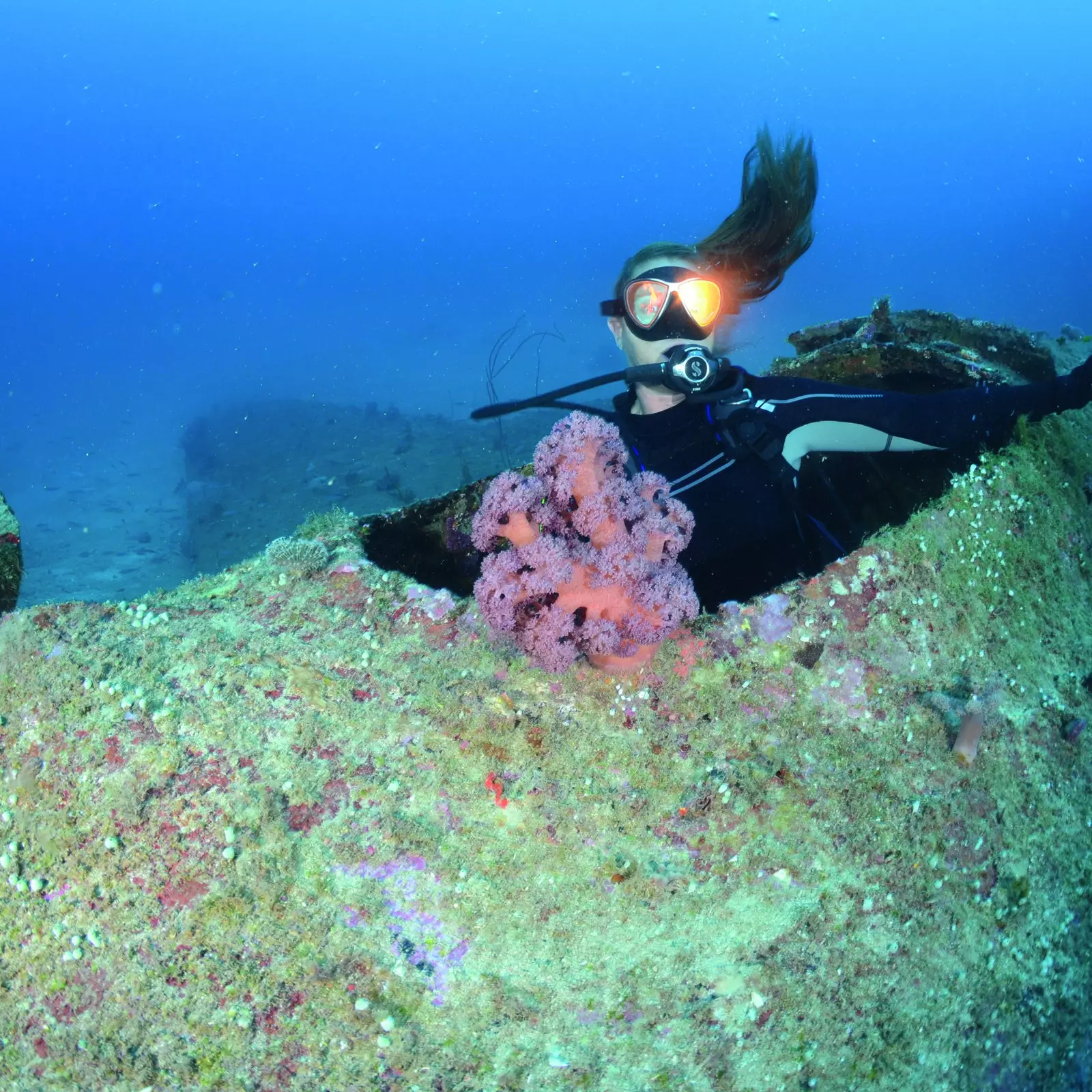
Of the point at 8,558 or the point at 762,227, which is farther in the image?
the point at 762,227

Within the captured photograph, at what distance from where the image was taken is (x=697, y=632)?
2137mm

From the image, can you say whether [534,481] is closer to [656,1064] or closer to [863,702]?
[863,702]

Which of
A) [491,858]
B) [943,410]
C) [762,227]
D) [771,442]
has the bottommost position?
[491,858]

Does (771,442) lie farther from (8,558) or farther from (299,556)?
(8,558)

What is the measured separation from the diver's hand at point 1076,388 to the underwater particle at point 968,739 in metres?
1.70

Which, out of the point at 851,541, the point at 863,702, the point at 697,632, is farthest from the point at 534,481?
the point at 851,541

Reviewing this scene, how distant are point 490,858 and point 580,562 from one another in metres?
0.93

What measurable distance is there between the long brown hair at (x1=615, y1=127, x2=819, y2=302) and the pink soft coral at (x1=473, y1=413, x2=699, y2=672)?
2340 millimetres

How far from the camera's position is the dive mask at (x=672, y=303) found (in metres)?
3.79

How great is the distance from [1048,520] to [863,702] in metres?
1.62

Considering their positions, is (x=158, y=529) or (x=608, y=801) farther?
(x=158, y=529)

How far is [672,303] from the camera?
380 centimetres

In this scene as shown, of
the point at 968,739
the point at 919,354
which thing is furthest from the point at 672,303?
the point at 968,739

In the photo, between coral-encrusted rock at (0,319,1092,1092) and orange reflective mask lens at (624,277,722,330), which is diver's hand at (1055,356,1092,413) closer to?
coral-encrusted rock at (0,319,1092,1092)
